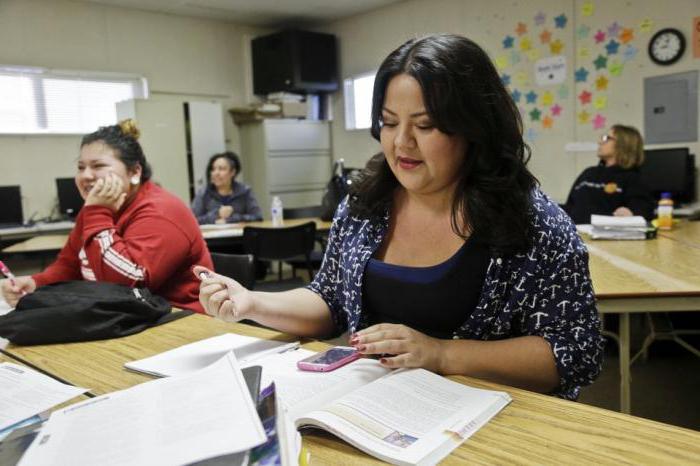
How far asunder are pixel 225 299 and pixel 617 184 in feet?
11.1

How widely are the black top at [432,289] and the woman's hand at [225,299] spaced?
0.92 ft

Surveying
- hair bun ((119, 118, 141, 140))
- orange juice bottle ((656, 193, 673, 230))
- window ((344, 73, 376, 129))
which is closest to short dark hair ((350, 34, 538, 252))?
hair bun ((119, 118, 141, 140))

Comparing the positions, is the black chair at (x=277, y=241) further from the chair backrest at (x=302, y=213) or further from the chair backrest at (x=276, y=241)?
the chair backrest at (x=302, y=213)

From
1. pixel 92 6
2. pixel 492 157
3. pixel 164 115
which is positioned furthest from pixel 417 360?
pixel 92 6

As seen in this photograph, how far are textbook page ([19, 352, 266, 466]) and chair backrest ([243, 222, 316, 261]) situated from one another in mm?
3006

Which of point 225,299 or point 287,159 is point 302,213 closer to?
point 287,159

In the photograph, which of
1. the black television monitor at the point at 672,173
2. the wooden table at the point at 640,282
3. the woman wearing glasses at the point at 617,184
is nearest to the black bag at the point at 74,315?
the wooden table at the point at 640,282

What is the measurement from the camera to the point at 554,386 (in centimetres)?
114

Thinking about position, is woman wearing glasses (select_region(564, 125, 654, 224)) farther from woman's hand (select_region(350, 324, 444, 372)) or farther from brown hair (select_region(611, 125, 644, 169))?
woman's hand (select_region(350, 324, 444, 372))

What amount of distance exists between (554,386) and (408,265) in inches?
15.6

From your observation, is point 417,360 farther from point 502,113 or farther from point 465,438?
point 502,113

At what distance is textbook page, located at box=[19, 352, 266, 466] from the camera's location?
64 cm

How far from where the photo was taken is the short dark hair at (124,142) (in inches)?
74.3

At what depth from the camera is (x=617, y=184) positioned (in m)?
3.84
